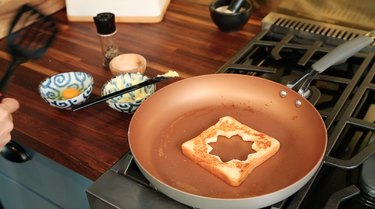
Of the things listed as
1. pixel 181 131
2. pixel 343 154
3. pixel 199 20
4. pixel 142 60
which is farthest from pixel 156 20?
pixel 343 154

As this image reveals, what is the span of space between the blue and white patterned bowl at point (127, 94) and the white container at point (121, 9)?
39 cm

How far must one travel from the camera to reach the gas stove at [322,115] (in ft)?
2.12

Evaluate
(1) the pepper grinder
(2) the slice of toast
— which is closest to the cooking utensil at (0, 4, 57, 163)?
(1) the pepper grinder

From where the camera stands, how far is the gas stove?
65 cm

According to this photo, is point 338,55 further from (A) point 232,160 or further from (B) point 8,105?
(B) point 8,105

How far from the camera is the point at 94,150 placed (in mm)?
759

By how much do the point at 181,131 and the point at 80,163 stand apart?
21 cm

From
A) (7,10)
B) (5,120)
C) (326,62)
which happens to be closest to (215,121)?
(326,62)

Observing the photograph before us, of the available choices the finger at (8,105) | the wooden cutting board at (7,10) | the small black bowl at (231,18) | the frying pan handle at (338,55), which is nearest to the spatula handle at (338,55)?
the frying pan handle at (338,55)

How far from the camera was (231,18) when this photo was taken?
3.61 ft

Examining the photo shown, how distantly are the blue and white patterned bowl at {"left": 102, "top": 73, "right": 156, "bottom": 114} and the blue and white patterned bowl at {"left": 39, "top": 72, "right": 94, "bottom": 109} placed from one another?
50mm

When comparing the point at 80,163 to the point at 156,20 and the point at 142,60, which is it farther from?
the point at 156,20

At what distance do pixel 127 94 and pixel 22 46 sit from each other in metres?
0.28

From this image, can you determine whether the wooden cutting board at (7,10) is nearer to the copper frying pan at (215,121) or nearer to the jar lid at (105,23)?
the jar lid at (105,23)
